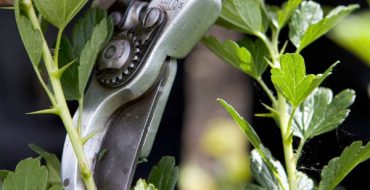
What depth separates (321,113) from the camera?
0.74 meters

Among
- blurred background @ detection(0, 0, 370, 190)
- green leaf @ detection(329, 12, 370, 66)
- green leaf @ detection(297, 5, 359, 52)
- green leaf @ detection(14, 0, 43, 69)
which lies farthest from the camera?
blurred background @ detection(0, 0, 370, 190)

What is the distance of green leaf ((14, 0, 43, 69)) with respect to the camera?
60 centimetres

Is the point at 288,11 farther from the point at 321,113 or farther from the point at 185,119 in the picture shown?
the point at 185,119

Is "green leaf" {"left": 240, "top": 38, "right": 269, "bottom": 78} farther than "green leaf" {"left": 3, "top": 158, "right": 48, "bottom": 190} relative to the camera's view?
Yes

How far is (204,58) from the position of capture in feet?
10.9

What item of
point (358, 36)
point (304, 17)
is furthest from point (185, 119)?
point (358, 36)

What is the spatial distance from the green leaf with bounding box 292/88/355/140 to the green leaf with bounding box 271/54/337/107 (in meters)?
0.08

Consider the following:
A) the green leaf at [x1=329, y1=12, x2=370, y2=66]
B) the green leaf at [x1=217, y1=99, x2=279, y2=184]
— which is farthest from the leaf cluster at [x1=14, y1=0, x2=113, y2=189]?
the green leaf at [x1=329, y1=12, x2=370, y2=66]

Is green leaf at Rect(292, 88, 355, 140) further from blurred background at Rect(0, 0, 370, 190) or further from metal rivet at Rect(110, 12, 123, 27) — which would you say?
blurred background at Rect(0, 0, 370, 190)

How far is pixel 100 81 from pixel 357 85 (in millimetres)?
633

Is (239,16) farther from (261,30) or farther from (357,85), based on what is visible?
(357,85)

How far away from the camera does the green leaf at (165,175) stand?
2.28ft

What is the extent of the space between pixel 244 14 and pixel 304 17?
9cm

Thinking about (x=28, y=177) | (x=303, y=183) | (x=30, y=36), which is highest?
(x=30, y=36)
